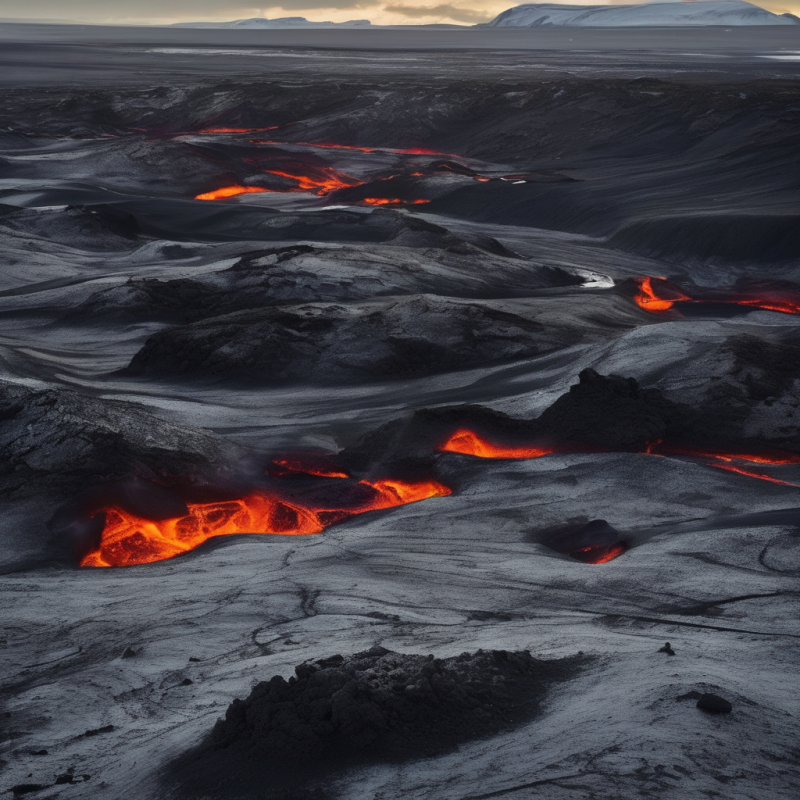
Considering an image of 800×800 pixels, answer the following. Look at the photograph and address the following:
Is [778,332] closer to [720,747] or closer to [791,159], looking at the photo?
[720,747]

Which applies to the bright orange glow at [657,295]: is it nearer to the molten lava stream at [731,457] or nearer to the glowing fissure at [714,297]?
the glowing fissure at [714,297]

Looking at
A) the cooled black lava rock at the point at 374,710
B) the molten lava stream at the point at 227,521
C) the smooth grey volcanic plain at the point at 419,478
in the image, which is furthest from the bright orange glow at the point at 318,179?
the cooled black lava rock at the point at 374,710

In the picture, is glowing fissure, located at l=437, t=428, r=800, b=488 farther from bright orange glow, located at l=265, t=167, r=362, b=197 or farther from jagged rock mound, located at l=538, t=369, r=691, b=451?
bright orange glow, located at l=265, t=167, r=362, b=197

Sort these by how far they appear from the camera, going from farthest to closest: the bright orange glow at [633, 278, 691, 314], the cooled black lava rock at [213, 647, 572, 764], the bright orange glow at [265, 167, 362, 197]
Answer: the bright orange glow at [265, 167, 362, 197]
the bright orange glow at [633, 278, 691, 314]
the cooled black lava rock at [213, 647, 572, 764]

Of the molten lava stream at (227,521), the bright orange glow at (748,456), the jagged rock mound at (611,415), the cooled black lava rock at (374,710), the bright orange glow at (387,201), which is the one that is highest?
the cooled black lava rock at (374,710)

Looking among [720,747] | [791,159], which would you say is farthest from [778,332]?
[791,159]

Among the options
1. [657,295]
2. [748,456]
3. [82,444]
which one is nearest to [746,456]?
[748,456]

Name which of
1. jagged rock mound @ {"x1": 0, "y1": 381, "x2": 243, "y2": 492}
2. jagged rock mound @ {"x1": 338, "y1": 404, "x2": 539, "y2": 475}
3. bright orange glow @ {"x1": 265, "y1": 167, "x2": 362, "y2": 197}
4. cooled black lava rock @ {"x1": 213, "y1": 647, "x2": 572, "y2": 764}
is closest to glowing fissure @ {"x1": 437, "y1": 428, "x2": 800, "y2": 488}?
jagged rock mound @ {"x1": 338, "y1": 404, "x2": 539, "y2": 475}
